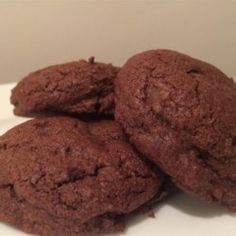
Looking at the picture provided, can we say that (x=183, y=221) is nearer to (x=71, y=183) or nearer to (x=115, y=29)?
(x=71, y=183)

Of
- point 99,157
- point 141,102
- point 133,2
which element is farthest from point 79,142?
point 133,2

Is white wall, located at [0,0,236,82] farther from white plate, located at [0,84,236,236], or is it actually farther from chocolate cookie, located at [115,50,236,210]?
white plate, located at [0,84,236,236]

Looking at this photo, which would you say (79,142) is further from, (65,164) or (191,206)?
(191,206)

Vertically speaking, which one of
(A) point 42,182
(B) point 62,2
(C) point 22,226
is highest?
(B) point 62,2

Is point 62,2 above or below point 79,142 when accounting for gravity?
above

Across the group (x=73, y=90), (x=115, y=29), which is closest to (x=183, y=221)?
(x=73, y=90)

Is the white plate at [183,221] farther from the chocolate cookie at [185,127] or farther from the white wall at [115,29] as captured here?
the white wall at [115,29]
